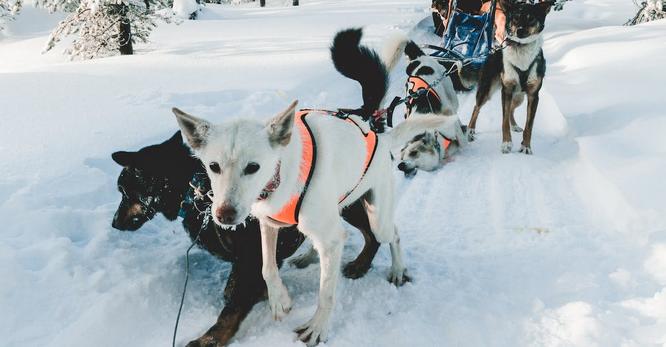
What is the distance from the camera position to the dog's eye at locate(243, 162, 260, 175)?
6.02 ft

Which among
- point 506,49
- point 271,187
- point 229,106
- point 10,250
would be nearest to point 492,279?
point 271,187

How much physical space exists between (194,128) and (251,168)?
0.29 metres

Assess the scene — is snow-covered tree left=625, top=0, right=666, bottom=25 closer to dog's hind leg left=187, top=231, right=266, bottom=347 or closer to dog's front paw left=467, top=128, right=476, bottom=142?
dog's front paw left=467, top=128, right=476, bottom=142

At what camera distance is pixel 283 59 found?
28.4 ft

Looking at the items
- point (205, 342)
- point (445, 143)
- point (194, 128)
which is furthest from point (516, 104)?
point (194, 128)

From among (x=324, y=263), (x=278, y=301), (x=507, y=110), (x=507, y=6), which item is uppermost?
(x=507, y=6)

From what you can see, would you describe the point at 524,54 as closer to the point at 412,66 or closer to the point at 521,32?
the point at 521,32

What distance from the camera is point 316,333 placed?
8.11 feet

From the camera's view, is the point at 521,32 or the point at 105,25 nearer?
the point at 521,32

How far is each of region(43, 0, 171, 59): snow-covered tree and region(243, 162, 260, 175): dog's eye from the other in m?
9.45

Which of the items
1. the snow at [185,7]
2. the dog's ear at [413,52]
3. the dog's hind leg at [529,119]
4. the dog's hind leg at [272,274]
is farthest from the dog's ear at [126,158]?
the snow at [185,7]

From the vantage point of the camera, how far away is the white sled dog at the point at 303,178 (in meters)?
1.83

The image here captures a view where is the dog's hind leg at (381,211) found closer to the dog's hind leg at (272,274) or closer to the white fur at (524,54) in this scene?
the dog's hind leg at (272,274)

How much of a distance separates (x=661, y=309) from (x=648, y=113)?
3088mm
